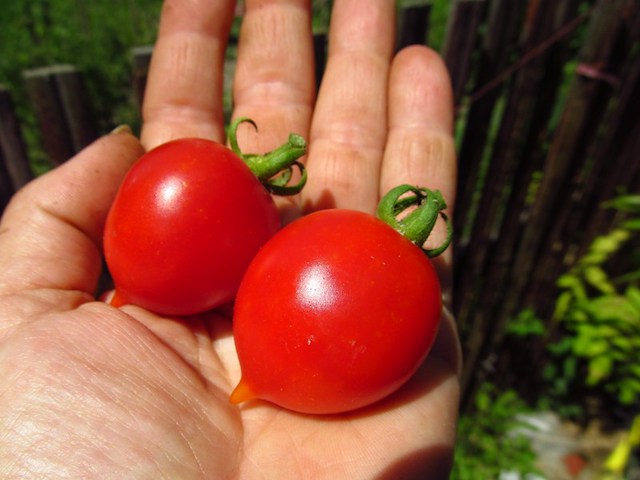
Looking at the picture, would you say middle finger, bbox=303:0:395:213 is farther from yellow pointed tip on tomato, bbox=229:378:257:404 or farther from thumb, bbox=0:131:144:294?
yellow pointed tip on tomato, bbox=229:378:257:404

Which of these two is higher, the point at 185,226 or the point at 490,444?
the point at 185,226

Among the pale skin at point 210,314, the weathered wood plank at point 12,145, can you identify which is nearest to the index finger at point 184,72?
the pale skin at point 210,314

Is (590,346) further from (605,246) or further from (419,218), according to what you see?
(419,218)

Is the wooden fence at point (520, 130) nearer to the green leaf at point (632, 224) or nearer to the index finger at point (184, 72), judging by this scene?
the green leaf at point (632, 224)

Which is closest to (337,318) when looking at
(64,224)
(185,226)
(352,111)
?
(185,226)

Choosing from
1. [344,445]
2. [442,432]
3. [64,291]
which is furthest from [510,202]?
[64,291]

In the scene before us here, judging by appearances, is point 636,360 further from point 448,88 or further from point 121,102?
point 121,102
